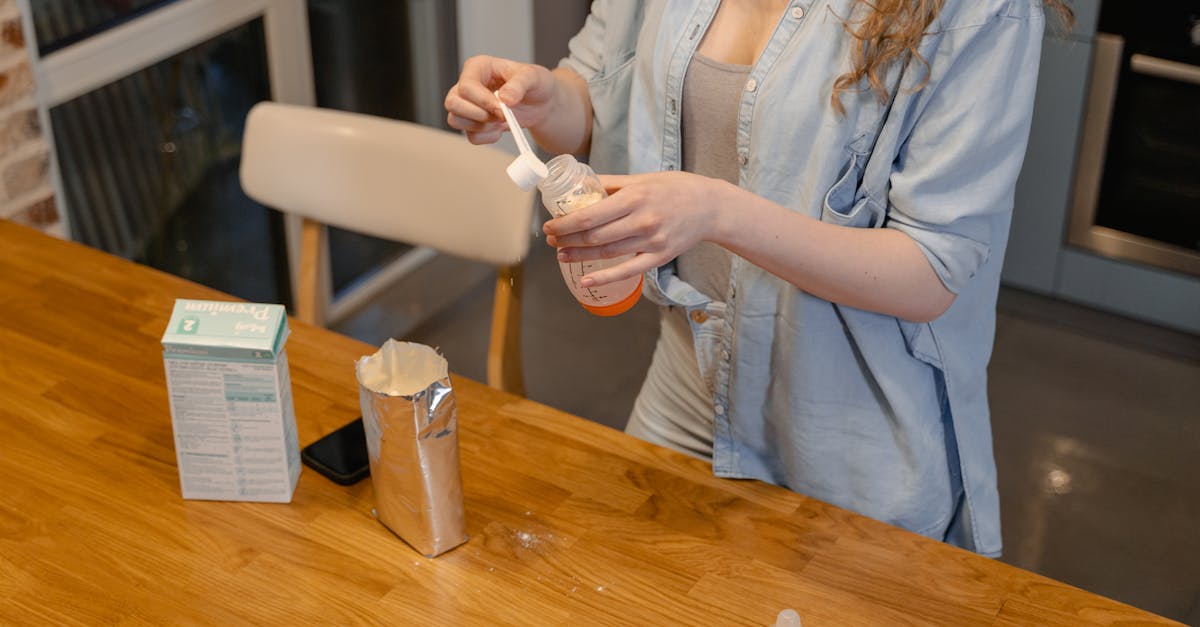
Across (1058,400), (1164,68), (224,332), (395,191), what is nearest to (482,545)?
(224,332)

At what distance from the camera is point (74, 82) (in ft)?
7.29

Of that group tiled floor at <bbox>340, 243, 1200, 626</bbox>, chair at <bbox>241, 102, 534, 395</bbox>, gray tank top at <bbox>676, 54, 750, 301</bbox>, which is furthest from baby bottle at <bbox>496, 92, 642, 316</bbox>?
tiled floor at <bbox>340, 243, 1200, 626</bbox>

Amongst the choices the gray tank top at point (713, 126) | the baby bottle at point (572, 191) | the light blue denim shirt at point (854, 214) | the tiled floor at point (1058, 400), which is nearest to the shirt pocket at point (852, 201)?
the light blue denim shirt at point (854, 214)

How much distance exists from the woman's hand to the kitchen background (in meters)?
1.10

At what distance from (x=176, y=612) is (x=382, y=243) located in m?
2.20

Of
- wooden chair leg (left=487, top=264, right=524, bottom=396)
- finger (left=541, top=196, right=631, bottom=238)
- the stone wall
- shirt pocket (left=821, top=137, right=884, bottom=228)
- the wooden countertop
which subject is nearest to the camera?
finger (left=541, top=196, right=631, bottom=238)

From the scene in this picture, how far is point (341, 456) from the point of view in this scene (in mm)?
1259

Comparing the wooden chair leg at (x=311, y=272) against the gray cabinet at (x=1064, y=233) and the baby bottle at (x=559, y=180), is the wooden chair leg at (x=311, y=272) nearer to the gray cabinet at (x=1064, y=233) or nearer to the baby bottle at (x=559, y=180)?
the baby bottle at (x=559, y=180)

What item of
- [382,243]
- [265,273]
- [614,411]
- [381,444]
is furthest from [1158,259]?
[381,444]

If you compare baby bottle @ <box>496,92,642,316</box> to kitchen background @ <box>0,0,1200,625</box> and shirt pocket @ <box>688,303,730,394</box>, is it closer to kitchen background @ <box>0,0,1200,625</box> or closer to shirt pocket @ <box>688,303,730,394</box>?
shirt pocket @ <box>688,303,730,394</box>

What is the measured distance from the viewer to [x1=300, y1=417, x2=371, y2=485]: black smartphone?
1239mm

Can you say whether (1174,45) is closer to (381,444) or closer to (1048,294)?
(1048,294)

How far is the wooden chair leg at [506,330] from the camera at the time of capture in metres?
1.67

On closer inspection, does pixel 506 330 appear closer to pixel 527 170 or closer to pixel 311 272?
pixel 311 272
